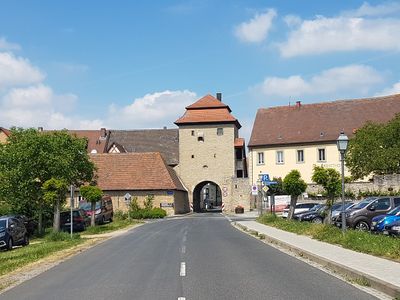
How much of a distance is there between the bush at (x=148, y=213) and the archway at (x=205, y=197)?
63.6 ft

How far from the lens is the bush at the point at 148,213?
60594 millimetres

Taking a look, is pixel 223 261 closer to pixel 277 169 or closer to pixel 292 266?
pixel 292 266

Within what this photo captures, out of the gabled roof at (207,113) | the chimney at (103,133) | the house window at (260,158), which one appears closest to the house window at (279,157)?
the house window at (260,158)

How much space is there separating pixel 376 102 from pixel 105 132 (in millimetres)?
50661

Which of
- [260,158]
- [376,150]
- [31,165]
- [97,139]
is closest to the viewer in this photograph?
[31,165]

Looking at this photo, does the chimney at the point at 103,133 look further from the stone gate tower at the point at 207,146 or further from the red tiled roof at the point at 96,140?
A: the stone gate tower at the point at 207,146

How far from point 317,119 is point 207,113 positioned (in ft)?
55.4

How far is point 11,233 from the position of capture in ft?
90.8

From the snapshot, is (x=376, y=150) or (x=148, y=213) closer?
(x=376, y=150)

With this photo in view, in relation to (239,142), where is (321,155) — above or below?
below

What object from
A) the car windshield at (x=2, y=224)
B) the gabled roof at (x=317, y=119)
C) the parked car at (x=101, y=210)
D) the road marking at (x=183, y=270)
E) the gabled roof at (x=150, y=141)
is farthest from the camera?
the gabled roof at (x=150, y=141)

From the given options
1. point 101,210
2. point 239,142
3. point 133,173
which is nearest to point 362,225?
point 101,210

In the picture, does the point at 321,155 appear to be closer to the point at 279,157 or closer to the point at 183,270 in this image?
the point at 279,157

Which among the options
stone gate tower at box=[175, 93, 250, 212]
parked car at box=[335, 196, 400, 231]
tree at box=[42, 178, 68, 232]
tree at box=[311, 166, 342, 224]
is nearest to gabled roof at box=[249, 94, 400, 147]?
stone gate tower at box=[175, 93, 250, 212]
